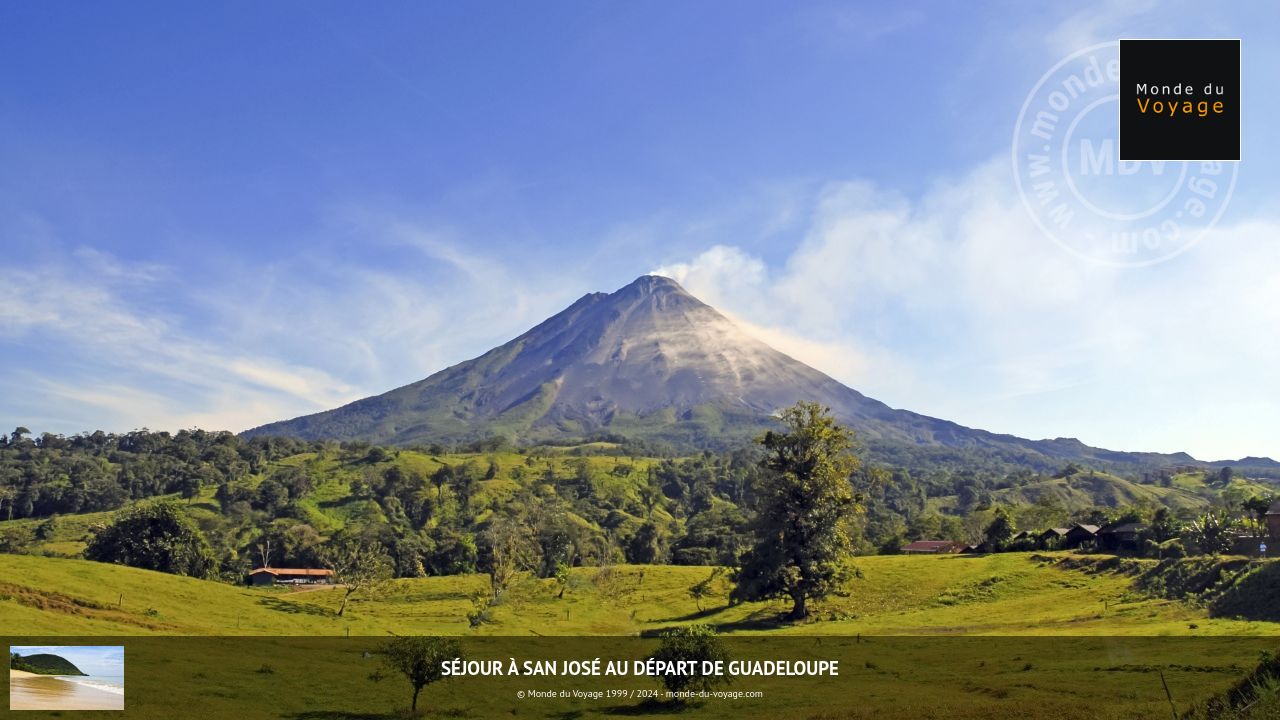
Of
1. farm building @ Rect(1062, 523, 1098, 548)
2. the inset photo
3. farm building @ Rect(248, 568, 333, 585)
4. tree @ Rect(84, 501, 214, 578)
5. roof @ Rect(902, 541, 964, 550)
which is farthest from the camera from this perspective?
roof @ Rect(902, 541, 964, 550)

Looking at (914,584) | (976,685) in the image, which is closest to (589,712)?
(976,685)

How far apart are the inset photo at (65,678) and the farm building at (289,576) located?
8447 cm

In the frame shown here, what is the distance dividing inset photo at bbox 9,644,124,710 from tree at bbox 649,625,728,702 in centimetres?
2146

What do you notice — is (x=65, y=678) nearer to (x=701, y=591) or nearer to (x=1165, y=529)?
(x=701, y=591)

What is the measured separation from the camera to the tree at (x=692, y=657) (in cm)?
3472

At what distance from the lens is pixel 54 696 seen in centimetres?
3000

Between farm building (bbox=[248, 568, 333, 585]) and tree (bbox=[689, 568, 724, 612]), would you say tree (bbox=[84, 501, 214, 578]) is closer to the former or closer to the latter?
farm building (bbox=[248, 568, 333, 585])

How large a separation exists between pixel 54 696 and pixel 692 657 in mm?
25041

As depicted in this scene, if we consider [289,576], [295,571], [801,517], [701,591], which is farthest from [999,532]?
[289,576]

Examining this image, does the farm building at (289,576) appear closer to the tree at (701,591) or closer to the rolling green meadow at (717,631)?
the rolling green meadow at (717,631)

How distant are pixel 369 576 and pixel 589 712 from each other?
181ft

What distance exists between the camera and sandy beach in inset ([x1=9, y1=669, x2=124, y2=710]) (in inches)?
1150

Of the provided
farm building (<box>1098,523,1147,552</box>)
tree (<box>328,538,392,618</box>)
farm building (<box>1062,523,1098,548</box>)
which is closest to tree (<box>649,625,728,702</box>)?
tree (<box>328,538,392,618</box>)

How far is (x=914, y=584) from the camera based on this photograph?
75188 mm
